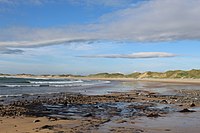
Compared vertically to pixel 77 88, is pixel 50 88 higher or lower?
higher

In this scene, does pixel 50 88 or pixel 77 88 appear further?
pixel 77 88

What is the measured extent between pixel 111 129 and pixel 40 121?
148 inches

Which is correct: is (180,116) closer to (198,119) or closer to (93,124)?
(198,119)

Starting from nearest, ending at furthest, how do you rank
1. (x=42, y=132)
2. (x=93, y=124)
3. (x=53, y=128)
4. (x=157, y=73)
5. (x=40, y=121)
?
(x=42, y=132) → (x=53, y=128) → (x=93, y=124) → (x=40, y=121) → (x=157, y=73)

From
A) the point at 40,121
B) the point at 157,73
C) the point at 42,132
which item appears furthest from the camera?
the point at 157,73

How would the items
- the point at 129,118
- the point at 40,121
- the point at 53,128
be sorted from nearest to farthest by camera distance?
1. the point at 53,128
2. the point at 40,121
3. the point at 129,118

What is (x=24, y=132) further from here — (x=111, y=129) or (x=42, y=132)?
(x=111, y=129)

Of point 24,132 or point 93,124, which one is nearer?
point 24,132

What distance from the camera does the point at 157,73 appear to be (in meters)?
163

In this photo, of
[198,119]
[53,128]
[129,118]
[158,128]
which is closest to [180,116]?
[198,119]

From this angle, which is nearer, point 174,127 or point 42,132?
point 42,132

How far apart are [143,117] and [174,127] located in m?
3.04

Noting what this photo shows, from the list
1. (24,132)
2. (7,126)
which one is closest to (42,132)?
(24,132)

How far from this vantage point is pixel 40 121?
14.4 meters
